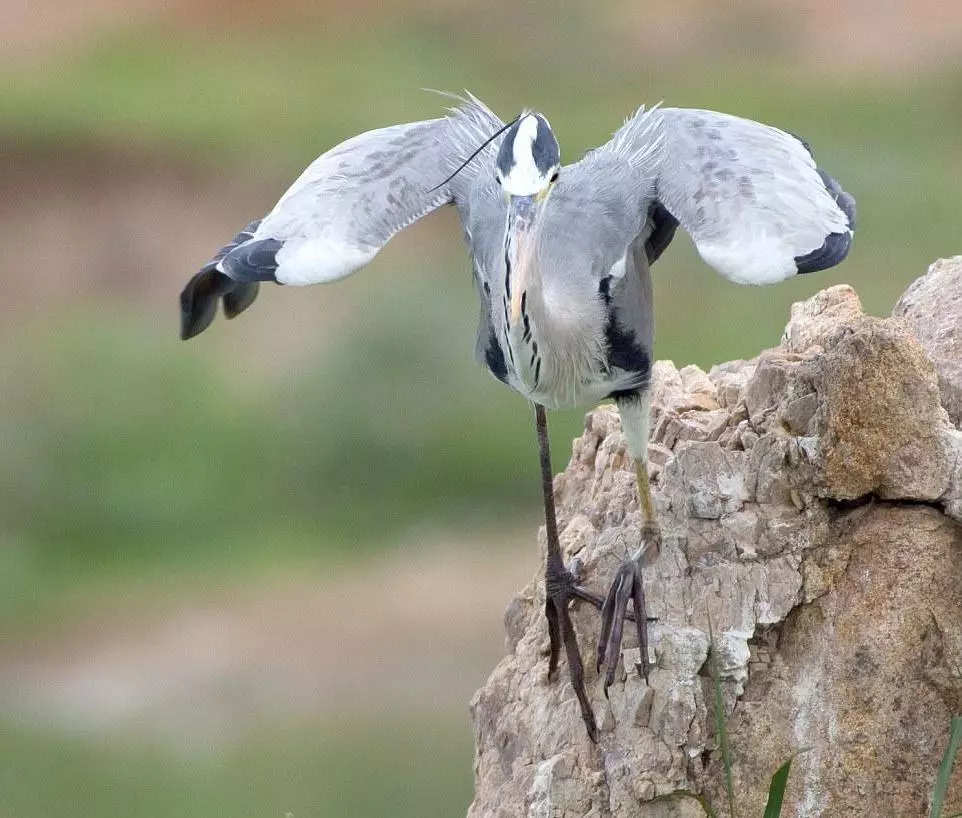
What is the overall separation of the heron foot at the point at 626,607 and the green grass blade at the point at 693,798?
0.25 m

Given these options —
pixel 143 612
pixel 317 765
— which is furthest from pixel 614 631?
pixel 143 612

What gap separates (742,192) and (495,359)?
69 centimetres

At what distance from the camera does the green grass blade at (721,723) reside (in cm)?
480

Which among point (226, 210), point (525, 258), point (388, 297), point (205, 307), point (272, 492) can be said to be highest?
point (226, 210)

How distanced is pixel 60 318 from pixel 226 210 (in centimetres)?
163

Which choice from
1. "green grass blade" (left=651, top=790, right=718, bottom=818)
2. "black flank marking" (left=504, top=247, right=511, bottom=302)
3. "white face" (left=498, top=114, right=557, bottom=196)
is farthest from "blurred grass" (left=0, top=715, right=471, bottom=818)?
"white face" (left=498, top=114, right=557, bottom=196)

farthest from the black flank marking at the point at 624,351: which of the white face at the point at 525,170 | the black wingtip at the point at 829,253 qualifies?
the white face at the point at 525,170

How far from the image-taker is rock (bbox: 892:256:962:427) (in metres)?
5.25

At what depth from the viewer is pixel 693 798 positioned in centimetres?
492

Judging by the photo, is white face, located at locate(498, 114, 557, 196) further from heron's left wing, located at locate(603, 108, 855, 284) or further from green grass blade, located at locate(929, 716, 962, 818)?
green grass blade, located at locate(929, 716, 962, 818)

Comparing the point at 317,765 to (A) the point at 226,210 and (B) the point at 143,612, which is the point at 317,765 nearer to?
(B) the point at 143,612

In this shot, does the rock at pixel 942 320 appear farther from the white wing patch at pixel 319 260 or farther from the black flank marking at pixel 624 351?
the white wing patch at pixel 319 260

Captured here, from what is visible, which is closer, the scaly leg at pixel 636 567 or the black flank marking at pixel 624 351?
the scaly leg at pixel 636 567

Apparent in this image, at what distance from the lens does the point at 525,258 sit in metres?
4.90
